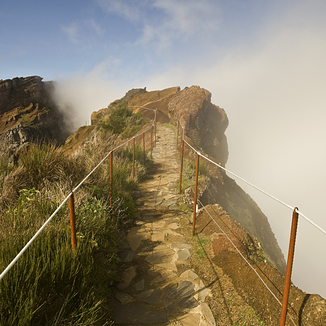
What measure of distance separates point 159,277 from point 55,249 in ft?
4.62

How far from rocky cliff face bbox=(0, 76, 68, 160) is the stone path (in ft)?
125

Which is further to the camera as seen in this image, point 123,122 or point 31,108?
point 31,108

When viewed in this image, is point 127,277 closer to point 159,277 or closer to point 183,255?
point 159,277

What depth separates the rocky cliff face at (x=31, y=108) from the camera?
42.0 meters

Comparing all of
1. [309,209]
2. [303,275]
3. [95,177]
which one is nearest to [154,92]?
[95,177]

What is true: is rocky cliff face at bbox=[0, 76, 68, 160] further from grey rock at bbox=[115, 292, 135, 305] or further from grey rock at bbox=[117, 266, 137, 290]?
grey rock at bbox=[115, 292, 135, 305]

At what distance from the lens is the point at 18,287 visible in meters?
1.71

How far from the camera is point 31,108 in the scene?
47.4 m

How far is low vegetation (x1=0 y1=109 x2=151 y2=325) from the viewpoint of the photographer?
1.74 metres

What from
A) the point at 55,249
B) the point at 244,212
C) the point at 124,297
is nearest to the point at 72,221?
the point at 55,249

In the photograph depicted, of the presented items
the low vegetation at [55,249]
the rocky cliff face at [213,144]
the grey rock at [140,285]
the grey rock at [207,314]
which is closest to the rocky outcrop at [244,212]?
the rocky cliff face at [213,144]

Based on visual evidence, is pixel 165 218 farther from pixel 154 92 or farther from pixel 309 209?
pixel 309 209

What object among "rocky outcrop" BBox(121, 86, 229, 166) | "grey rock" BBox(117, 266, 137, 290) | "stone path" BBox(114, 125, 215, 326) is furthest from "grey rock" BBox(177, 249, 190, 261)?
"rocky outcrop" BBox(121, 86, 229, 166)

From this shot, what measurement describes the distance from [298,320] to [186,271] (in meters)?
1.41
